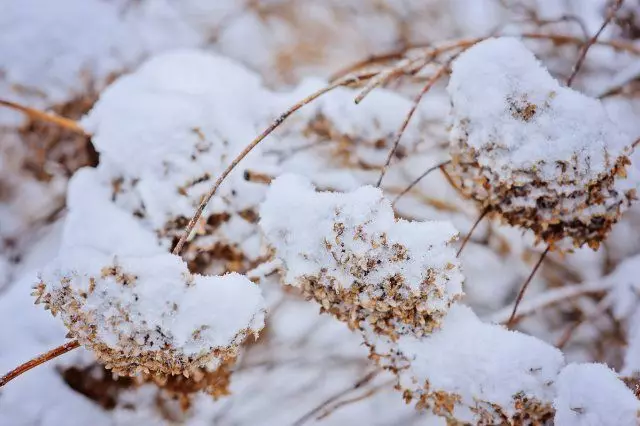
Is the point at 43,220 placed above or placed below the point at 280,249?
above

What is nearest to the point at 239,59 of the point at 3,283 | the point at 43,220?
the point at 43,220

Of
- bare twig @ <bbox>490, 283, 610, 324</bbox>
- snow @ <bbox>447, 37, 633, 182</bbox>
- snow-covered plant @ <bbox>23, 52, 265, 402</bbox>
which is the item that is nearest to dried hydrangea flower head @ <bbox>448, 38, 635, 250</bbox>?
snow @ <bbox>447, 37, 633, 182</bbox>

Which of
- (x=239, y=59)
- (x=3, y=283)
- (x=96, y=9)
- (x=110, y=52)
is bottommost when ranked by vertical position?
(x=3, y=283)

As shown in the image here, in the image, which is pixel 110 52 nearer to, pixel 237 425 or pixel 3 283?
pixel 3 283

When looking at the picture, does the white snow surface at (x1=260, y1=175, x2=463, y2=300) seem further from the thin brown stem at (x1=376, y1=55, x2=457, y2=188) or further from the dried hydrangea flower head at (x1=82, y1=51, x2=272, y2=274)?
the dried hydrangea flower head at (x1=82, y1=51, x2=272, y2=274)

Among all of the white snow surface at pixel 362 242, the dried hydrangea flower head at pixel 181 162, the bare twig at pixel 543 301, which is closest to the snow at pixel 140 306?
the white snow surface at pixel 362 242

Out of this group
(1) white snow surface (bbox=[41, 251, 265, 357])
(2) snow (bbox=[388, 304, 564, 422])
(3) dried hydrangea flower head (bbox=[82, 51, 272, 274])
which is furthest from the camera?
(3) dried hydrangea flower head (bbox=[82, 51, 272, 274])

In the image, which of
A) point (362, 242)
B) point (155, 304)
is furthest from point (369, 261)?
point (155, 304)

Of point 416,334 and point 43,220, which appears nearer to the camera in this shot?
point 416,334
